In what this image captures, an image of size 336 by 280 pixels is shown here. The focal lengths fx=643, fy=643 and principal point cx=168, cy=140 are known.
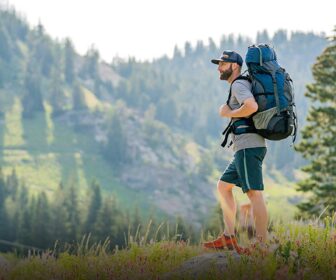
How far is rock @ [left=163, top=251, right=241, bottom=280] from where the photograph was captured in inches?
233

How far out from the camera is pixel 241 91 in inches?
279

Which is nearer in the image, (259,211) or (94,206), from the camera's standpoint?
(259,211)

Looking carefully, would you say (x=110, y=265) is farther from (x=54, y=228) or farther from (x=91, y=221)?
→ (x=91, y=221)

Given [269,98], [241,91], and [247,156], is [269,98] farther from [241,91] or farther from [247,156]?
[247,156]

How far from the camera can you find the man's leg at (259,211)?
7.27m

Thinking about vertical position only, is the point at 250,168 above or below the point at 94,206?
above

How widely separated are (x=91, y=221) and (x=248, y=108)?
117895 mm

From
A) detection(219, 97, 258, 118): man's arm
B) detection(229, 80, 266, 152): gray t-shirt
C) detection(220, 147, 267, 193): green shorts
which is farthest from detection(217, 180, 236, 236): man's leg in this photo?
detection(219, 97, 258, 118): man's arm

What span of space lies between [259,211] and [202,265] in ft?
4.70

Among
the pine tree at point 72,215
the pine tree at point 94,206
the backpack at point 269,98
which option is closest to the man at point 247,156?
the backpack at point 269,98

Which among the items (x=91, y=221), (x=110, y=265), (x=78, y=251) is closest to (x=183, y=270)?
(x=110, y=265)

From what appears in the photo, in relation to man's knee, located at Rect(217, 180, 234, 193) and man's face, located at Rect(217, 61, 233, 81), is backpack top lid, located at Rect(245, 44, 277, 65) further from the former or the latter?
man's knee, located at Rect(217, 180, 234, 193)

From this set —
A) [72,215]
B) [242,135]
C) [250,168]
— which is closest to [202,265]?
[250,168]

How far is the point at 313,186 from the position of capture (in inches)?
1318
